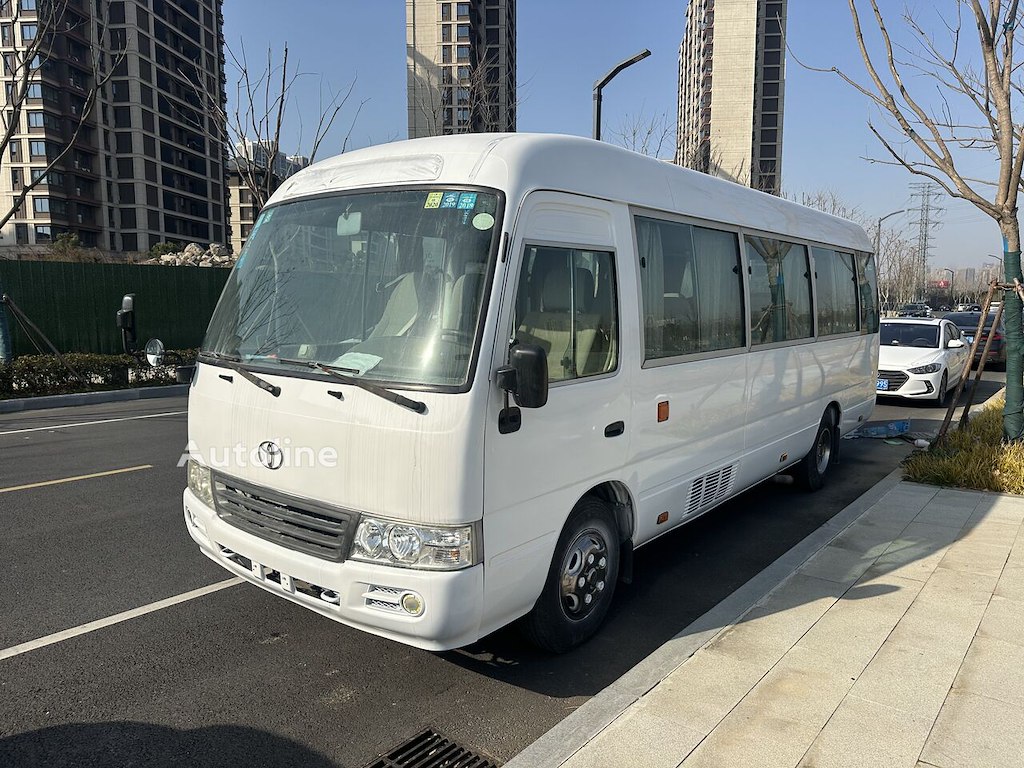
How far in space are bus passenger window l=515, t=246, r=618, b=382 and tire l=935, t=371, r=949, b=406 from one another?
39.5 ft

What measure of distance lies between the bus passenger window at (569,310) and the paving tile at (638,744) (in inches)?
64.4

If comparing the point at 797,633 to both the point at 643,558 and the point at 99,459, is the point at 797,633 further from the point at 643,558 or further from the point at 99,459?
the point at 99,459

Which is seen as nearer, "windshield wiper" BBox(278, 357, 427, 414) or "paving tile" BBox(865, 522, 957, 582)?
"windshield wiper" BBox(278, 357, 427, 414)

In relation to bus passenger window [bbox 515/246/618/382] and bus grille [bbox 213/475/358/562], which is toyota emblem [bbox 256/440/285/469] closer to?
bus grille [bbox 213/475/358/562]

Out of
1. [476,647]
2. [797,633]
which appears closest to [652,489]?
[797,633]

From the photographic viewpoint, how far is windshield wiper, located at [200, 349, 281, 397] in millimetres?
3561

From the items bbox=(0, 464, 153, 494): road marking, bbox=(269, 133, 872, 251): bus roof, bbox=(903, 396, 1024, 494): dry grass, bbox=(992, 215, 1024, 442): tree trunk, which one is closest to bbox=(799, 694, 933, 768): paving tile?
bbox=(269, 133, 872, 251): bus roof

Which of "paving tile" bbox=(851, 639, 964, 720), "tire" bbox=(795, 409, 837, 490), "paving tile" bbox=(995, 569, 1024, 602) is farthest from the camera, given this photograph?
"tire" bbox=(795, 409, 837, 490)

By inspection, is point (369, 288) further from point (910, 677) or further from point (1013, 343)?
point (1013, 343)

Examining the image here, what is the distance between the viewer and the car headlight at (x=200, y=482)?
4004 mm

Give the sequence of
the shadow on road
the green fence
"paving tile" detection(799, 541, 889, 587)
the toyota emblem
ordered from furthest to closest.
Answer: the green fence < "paving tile" detection(799, 541, 889, 587) < the toyota emblem < the shadow on road

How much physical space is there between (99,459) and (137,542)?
11.0ft

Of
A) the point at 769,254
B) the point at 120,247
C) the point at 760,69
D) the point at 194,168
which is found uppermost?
the point at 760,69

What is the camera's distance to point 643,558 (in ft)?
18.8
